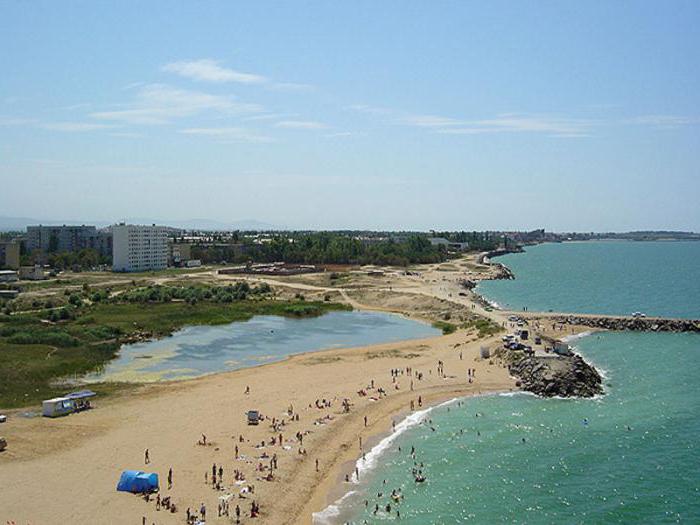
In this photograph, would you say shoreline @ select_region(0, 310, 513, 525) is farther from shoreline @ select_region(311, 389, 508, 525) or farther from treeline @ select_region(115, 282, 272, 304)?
treeline @ select_region(115, 282, 272, 304)

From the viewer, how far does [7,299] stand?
91.8 meters

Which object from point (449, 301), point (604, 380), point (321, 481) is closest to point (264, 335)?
point (449, 301)

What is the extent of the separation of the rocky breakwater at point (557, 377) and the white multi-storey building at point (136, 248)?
107 meters

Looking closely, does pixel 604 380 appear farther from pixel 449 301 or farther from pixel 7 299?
pixel 7 299

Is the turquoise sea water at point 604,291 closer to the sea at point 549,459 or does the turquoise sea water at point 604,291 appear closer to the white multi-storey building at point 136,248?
the sea at point 549,459

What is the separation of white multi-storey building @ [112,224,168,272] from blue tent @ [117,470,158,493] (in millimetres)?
115821

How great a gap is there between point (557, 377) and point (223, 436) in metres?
24.3

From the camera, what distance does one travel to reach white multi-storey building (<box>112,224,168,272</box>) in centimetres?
14038

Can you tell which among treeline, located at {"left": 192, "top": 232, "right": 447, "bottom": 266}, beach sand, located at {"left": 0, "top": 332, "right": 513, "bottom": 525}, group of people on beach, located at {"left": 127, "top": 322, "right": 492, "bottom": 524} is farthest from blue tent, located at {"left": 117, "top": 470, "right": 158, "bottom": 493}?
treeline, located at {"left": 192, "top": 232, "right": 447, "bottom": 266}

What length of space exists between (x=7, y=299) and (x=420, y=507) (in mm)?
81708

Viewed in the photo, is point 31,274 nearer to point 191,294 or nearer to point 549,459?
point 191,294

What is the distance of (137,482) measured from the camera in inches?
1129

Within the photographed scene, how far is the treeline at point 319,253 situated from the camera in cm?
15862

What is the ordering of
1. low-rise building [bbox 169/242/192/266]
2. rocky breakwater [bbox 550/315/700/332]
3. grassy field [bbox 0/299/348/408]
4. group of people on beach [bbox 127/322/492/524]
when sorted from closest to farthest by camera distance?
group of people on beach [bbox 127/322/492/524] → grassy field [bbox 0/299/348/408] → rocky breakwater [bbox 550/315/700/332] → low-rise building [bbox 169/242/192/266]
